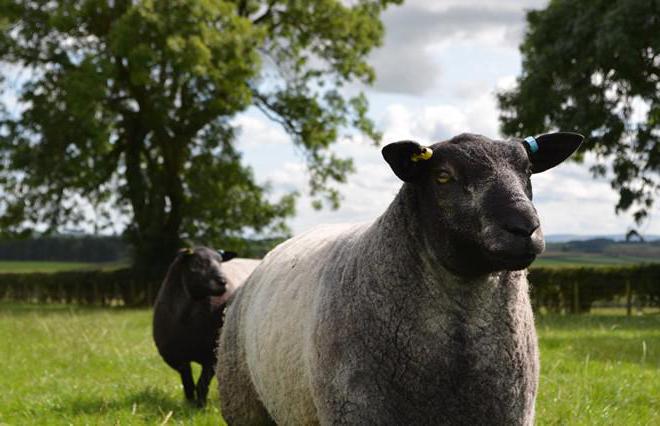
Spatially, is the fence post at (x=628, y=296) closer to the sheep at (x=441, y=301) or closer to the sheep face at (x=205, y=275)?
the sheep face at (x=205, y=275)

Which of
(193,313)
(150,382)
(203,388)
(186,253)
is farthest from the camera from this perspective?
(150,382)

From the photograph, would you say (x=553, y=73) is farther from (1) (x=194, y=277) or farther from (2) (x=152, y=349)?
(1) (x=194, y=277)

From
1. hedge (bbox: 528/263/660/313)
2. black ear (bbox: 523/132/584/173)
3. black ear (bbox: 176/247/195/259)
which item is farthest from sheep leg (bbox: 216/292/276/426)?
hedge (bbox: 528/263/660/313)

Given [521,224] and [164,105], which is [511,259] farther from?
[164,105]

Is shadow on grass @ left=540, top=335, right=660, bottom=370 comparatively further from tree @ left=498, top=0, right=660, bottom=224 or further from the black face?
tree @ left=498, top=0, right=660, bottom=224

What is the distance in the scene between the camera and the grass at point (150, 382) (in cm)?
746

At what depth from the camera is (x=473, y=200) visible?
3725 mm

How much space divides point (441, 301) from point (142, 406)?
536 cm

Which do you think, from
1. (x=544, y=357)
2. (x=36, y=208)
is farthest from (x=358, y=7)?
(x=544, y=357)

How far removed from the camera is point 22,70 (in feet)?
108

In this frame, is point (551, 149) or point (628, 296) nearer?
point (551, 149)

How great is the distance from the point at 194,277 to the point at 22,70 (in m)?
26.3

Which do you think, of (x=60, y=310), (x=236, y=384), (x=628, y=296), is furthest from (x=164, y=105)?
(x=236, y=384)

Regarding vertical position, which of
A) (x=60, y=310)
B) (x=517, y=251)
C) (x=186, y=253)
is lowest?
(x=60, y=310)
